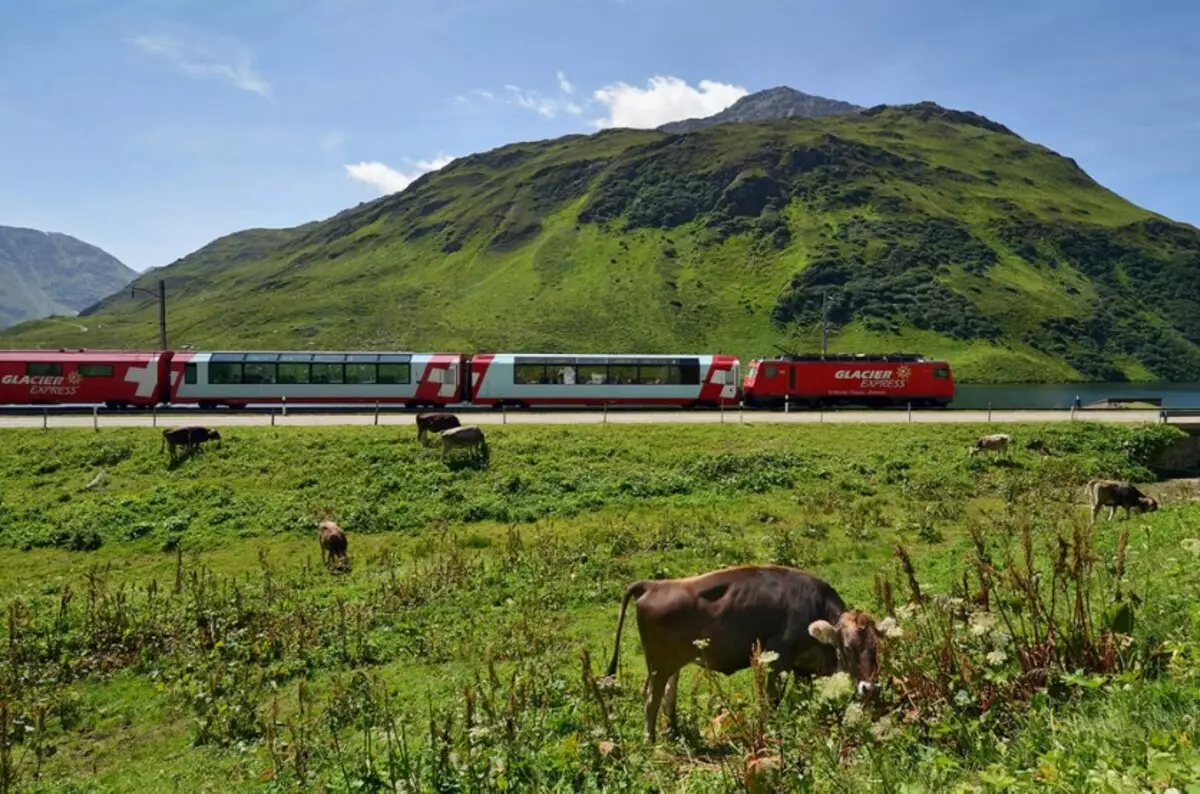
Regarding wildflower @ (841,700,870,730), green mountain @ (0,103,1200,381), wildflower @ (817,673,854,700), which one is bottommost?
wildflower @ (841,700,870,730)

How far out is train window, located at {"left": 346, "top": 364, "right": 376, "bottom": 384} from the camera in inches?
1670

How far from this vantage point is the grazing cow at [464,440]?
26891mm

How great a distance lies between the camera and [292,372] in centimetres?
4216

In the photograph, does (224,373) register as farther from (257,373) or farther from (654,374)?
(654,374)

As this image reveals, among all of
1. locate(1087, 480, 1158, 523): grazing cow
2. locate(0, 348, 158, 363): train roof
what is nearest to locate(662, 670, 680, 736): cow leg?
locate(1087, 480, 1158, 523): grazing cow

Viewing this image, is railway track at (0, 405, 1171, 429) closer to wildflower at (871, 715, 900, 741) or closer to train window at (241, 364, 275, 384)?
train window at (241, 364, 275, 384)

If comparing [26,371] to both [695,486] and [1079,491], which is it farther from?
[1079,491]

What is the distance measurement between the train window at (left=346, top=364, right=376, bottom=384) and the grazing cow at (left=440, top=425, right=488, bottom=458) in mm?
17235

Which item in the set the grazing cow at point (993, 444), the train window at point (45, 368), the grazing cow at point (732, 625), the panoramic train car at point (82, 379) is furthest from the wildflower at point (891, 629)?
the train window at point (45, 368)

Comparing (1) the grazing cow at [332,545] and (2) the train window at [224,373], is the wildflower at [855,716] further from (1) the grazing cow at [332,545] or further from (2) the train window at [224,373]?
(2) the train window at [224,373]

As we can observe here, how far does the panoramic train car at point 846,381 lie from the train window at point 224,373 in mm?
30909

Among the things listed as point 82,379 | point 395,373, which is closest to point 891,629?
point 395,373

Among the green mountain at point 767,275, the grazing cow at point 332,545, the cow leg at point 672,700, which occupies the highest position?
the green mountain at point 767,275

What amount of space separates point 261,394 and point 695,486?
28.9 meters
